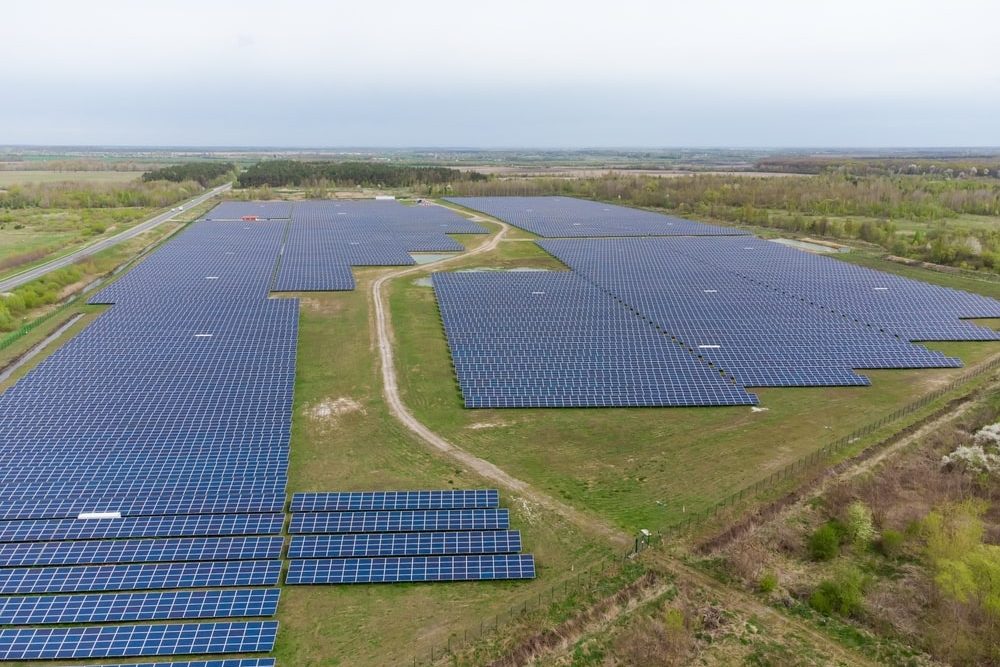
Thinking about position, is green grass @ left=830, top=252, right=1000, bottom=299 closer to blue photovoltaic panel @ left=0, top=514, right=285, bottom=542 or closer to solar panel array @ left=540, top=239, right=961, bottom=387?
solar panel array @ left=540, top=239, right=961, bottom=387

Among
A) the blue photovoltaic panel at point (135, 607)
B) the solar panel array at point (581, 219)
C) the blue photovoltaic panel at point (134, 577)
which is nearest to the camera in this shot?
the blue photovoltaic panel at point (135, 607)

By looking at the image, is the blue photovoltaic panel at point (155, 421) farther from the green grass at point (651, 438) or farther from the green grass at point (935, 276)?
the green grass at point (935, 276)

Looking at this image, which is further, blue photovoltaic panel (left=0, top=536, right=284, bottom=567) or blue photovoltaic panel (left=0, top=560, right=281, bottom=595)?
blue photovoltaic panel (left=0, top=536, right=284, bottom=567)

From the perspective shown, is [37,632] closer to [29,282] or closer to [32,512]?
[32,512]

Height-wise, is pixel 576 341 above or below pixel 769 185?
below

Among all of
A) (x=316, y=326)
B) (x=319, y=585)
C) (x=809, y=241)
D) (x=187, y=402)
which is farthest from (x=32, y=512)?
(x=809, y=241)

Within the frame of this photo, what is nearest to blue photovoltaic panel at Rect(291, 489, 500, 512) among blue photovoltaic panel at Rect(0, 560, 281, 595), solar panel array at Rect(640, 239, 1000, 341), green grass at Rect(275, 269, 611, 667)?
green grass at Rect(275, 269, 611, 667)

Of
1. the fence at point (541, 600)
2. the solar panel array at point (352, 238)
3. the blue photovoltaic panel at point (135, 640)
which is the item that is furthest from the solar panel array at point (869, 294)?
the blue photovoltaic panel at point (135, 640)
